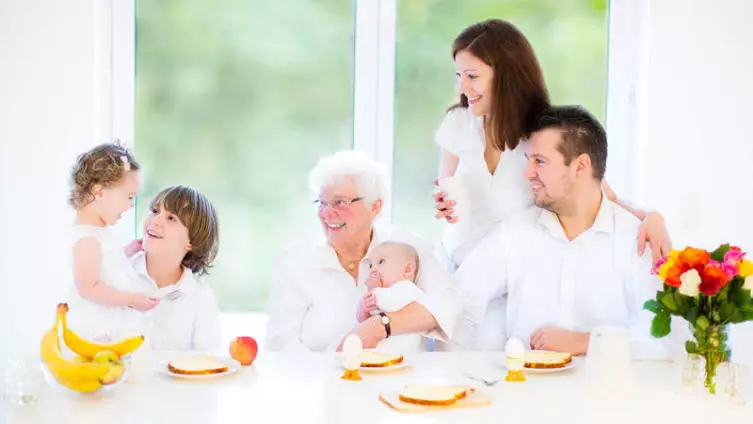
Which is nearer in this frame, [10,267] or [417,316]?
[417,316]

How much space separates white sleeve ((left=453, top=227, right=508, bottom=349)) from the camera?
309cm

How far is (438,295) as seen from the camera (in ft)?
9.75

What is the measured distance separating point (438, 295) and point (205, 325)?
80cm

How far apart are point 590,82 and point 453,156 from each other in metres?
1.09

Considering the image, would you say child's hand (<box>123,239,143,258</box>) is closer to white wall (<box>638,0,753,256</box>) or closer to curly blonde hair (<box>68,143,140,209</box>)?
curly blonde hair (<box>68,143,140,209</box>)

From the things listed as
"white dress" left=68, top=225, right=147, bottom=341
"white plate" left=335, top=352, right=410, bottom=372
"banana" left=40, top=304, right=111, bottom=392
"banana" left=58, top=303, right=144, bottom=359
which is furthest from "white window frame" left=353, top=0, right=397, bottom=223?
"banana" left=40, top=304, right=111, bottom=392

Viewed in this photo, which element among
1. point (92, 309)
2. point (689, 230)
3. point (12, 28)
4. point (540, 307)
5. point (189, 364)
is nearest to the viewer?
point (189, 364)

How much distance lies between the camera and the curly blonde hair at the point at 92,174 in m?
2.92

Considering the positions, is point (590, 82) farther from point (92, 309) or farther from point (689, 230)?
point (92, 309)

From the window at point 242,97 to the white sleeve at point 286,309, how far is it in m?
0.91

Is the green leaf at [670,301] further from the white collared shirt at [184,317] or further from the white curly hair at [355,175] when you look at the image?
the white collared shirt at [184,317]

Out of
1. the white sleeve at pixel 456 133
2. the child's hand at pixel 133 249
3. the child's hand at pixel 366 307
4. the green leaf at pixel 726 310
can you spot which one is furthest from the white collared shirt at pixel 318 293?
the green leaf at pixel 726 310

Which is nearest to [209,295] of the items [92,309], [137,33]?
[92,309]

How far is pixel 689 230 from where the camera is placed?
12.6 feet
